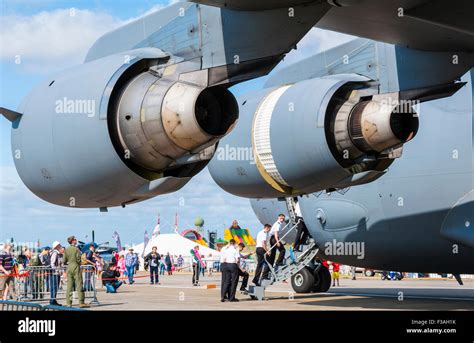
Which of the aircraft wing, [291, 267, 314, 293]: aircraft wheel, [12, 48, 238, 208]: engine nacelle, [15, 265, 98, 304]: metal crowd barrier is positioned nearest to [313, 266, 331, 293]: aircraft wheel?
[291, 267, 314, 293]: aircraft wheel

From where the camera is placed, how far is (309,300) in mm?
17203

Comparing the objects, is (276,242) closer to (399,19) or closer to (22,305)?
(22,305)

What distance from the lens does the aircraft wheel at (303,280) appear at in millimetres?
19578

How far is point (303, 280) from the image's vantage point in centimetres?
1961

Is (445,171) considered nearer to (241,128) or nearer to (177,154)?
(241,128)

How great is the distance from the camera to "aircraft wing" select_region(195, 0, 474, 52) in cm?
902

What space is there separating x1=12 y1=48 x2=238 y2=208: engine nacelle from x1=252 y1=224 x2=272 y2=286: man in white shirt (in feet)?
27.2

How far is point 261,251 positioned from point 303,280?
1893 millimetres

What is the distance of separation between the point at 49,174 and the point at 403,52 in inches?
217

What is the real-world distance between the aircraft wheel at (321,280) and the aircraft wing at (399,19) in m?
→ 9.61

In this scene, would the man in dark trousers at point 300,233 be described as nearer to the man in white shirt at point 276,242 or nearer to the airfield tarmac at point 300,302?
the man in white shirt at point 276,242

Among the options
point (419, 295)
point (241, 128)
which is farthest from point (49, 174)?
point (419, 295)
